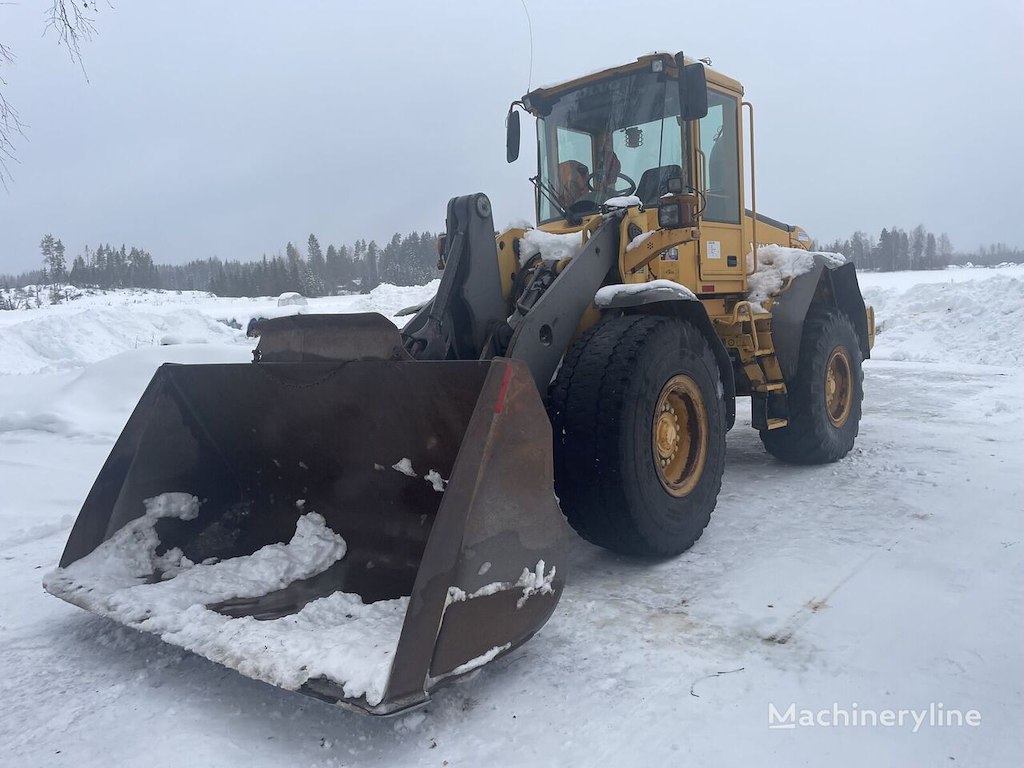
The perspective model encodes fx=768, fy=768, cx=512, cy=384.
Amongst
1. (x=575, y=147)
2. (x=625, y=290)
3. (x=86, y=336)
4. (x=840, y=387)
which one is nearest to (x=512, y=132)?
(x=575, y=147)

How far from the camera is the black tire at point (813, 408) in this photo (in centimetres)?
618

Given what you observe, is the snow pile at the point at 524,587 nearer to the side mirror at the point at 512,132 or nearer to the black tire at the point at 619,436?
the black tire at the point at 619,436

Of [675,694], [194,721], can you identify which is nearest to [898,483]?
[675,694]

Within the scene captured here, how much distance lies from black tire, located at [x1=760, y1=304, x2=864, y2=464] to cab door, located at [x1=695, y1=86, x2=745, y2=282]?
3.07 feet

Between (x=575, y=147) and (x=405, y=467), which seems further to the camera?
(x=575, y=147)

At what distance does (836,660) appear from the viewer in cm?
302

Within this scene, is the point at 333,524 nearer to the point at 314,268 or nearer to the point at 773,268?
the point at 773,268

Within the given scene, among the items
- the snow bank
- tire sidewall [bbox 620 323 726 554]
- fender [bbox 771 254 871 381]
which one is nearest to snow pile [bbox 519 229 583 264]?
tire sidewall [bbox 620 323 726 554]

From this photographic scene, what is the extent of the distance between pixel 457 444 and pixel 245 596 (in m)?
1.12

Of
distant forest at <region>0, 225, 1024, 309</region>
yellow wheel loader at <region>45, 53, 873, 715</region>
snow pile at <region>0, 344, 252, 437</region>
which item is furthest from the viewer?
distant forest at <region>0, 225, 1024, 309</region>

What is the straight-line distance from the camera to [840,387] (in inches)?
274

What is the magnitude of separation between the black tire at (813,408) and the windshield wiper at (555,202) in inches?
90.6

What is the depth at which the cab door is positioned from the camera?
17.7ft

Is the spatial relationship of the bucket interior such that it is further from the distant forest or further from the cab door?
the distant forest
